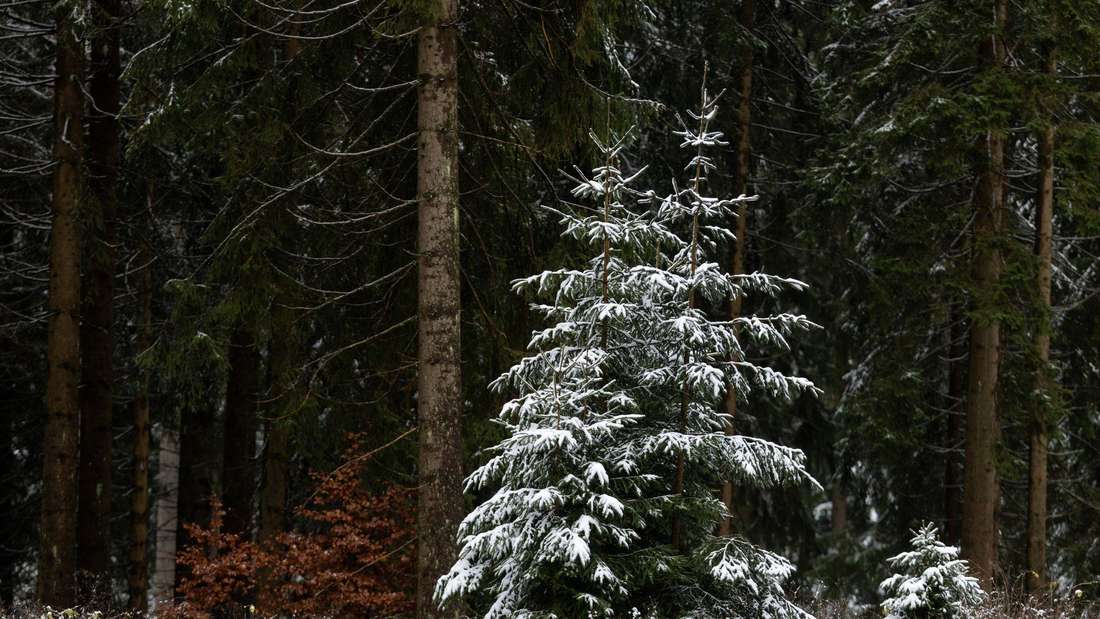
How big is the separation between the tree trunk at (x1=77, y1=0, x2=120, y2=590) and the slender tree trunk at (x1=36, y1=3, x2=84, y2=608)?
66.8 inches

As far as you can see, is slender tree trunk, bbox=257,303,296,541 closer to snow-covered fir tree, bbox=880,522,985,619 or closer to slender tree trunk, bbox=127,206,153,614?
slender tree trunk, bbox=127,206,153,614

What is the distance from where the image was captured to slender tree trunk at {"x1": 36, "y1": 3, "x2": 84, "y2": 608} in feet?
37.4

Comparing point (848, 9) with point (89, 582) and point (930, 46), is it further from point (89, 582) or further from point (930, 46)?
point (89, 582)

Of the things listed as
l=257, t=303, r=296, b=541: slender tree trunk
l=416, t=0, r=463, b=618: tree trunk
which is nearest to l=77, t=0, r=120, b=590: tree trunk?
l=257, t=303, r=296, b=541: slender tree trunk

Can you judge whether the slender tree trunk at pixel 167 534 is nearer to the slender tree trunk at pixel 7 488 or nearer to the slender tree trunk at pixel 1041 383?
the slender tree trunk at pixel 7 488

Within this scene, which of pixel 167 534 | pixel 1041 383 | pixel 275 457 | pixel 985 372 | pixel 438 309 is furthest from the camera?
pixel 167 534

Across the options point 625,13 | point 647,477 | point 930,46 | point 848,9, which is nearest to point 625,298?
point 647,477

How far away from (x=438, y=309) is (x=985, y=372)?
299 inches

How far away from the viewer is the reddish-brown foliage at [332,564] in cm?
1153

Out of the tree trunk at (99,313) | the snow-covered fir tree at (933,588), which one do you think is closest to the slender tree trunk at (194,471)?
the tree trunk at (99,313)

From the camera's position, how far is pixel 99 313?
14109mm

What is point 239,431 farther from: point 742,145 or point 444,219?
point 742,145

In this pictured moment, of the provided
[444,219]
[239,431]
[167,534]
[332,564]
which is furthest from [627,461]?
[167,534]

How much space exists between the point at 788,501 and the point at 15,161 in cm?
1536
